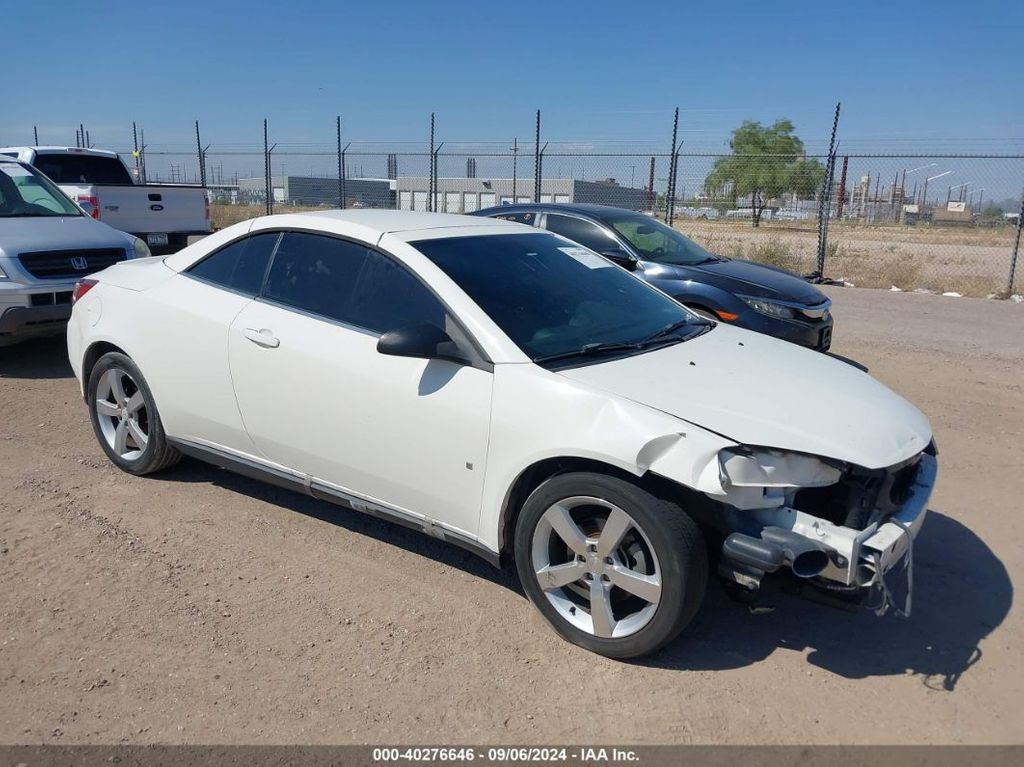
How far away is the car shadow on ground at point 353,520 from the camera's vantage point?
4012 millimetres

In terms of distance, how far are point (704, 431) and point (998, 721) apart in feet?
4.75

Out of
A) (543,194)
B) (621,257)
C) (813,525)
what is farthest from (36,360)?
(543,194)

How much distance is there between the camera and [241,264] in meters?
4.44

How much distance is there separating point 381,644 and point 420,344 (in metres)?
1.20

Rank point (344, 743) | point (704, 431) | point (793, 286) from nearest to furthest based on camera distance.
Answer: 1. point (344, 743)
2. point (704, 431)
3. point (793, 286)

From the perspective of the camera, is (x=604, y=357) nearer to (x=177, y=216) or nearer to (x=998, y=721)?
(x=998, y=721)

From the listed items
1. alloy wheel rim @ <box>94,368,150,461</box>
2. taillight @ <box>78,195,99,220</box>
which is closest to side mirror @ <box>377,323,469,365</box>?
alloy wheel rim @ <box>94,368,150,461</box>

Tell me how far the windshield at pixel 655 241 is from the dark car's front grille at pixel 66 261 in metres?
4.79

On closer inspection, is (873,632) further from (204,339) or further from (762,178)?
(762,178)

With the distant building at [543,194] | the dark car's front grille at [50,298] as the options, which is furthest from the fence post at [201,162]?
the dark car's front grille at [50,298]

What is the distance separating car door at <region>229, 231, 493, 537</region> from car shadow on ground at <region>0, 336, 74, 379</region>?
415 cm

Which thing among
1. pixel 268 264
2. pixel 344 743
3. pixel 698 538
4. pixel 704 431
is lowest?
pixel 344 743

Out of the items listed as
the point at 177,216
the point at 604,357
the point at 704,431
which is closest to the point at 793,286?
the point at 604,357

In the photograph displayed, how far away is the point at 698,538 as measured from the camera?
302 cm
